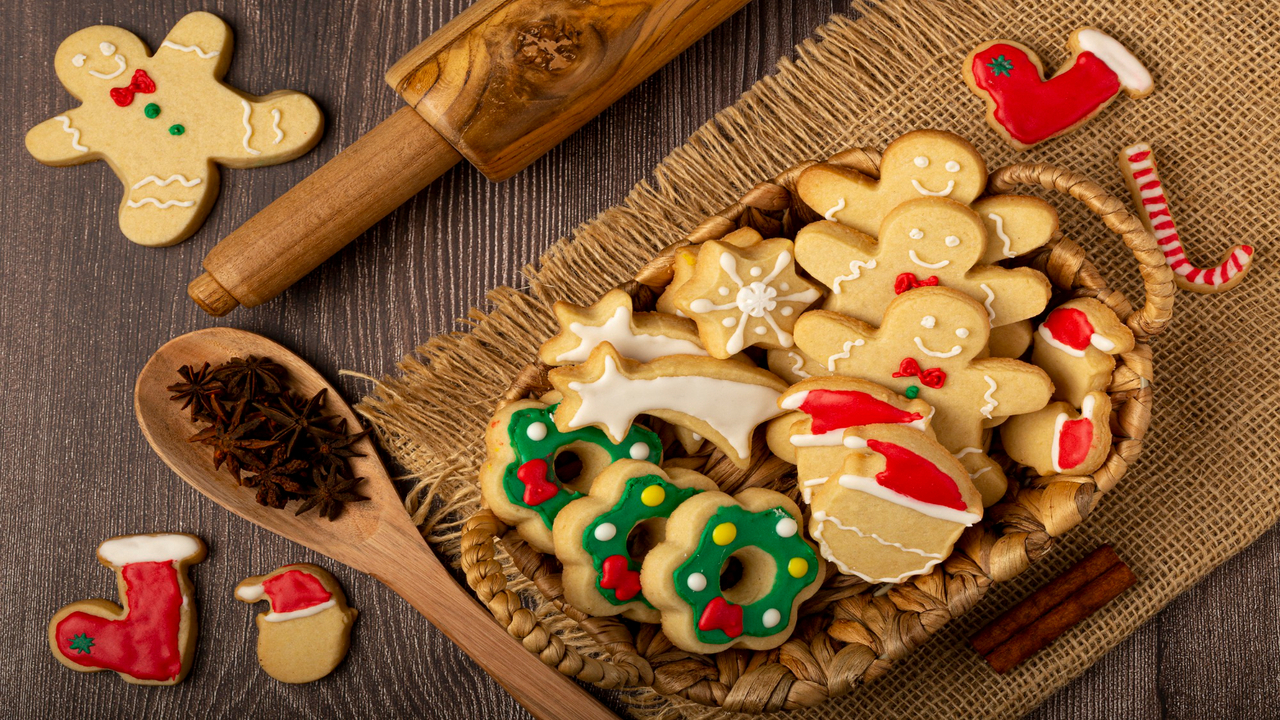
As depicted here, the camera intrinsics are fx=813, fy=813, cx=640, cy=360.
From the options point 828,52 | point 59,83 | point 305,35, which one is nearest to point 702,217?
point 828,52

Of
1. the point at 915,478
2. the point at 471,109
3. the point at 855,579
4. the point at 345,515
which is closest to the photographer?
the point at 915,478

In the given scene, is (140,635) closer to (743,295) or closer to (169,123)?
(169,123)

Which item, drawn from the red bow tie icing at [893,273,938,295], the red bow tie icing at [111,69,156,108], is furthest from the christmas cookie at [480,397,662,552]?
the red bow tie icing at [111,69,156,108]

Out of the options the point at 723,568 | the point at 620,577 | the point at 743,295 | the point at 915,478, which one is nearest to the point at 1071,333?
the point at 915,478

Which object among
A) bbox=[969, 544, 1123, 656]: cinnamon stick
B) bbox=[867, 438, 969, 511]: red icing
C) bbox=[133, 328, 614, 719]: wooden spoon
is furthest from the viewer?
bbox=[133, 328, 614, 719]: wooden spoon

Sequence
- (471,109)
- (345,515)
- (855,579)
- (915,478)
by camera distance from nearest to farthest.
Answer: (915,478), (855,579), (471,109), (345,515)

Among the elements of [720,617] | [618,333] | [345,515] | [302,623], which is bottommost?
[302,623]

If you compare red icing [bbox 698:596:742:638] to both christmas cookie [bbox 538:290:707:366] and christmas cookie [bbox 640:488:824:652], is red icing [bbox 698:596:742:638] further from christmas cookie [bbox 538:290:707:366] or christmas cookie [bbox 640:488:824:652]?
christmas cookie [bbox 538:290:707:366]
